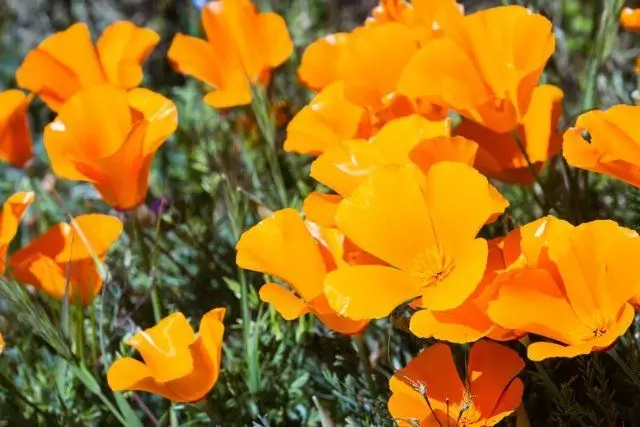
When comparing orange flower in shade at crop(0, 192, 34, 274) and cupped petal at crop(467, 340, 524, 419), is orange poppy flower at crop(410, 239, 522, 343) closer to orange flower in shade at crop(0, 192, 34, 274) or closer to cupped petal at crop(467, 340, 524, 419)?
cupped petal at crop(467, 340, 524, 419)

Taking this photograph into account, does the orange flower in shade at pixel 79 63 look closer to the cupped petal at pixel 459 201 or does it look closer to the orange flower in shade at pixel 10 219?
the orange flower in shade at pixel 10 219

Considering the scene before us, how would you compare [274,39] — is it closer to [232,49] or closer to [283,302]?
[232,49]

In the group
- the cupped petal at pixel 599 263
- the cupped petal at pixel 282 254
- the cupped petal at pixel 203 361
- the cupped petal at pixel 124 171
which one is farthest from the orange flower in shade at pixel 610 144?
the cupped petal at pixel 124 171

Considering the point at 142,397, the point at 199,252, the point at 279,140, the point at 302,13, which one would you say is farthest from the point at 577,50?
the point at 142,397

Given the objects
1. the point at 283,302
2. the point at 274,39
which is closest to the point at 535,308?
the point at 283,302

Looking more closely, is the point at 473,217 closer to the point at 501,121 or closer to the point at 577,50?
→ the point at 501,121

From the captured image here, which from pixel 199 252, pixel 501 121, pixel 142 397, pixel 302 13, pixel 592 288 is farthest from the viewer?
pixel 302 13

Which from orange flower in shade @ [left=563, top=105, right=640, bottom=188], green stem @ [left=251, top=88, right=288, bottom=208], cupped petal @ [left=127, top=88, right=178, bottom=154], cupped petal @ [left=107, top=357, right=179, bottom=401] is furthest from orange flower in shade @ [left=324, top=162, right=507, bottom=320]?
green stem @ [left=251, top=88, right=288, bottom=208]
